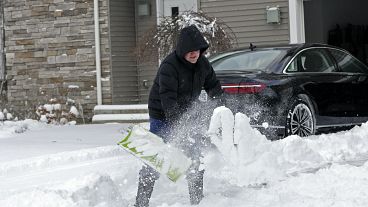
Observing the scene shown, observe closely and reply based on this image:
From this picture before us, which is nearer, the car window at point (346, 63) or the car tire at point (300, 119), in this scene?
the car tire at point (300, 119)

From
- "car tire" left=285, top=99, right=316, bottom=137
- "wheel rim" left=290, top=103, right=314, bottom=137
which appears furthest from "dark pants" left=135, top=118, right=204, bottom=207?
"wheel rim" left=290, top=103, right=314, bottom=137

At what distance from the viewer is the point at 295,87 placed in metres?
9.18

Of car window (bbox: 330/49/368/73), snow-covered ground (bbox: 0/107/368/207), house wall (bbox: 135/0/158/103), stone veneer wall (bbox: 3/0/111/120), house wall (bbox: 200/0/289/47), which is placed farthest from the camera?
house wall (bbox: 135/0/158/103)

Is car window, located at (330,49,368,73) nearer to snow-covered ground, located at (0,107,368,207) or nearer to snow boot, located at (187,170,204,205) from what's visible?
snow-covered ground, located at (0,107,368,207)

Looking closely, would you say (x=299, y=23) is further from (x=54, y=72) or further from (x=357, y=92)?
(x=54, y=72)

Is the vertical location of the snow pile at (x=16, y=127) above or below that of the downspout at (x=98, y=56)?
below

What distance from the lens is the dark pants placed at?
574cm

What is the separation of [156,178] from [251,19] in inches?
362

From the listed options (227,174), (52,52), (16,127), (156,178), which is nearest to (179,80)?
(156,178)

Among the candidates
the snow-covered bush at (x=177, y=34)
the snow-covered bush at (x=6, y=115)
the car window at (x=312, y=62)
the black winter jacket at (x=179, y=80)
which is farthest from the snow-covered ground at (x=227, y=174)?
the snow-covered bush at (x=6, y=115)

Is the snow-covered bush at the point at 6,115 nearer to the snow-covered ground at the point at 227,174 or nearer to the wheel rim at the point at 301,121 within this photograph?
the snow-covered ground at the point at 227,174

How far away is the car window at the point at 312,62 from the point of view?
953 centimetres

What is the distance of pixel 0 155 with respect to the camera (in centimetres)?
945

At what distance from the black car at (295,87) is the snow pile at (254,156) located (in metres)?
0.76
